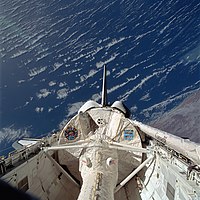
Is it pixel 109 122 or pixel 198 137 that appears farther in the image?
pixel 198 137

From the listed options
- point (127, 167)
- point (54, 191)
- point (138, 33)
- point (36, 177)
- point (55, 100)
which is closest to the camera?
point (36, 177)

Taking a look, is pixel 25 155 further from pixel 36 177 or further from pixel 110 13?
pixel 110 13

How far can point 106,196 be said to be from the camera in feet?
12.3

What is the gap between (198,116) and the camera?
65.8 feet

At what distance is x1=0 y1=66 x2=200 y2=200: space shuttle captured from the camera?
12.9 ft

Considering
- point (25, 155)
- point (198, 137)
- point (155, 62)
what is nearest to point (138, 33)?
point (155, 62)

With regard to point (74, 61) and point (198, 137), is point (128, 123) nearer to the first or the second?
point (198, 137)

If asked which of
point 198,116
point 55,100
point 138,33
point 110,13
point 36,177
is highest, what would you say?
point 110,13

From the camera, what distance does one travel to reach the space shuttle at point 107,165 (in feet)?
12.9

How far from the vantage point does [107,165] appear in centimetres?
494

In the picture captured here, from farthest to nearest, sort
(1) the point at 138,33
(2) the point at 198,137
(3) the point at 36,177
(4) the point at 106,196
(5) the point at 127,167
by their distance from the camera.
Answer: (1) the point at 138,33
(2) the point at 198,137
(5) the point at 127,167
(3) the point at 36,177
(4) the point at 106,196

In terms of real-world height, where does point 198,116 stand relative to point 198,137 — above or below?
above

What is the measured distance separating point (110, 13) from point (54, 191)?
27161 millimetres

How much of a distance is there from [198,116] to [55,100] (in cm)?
1511
